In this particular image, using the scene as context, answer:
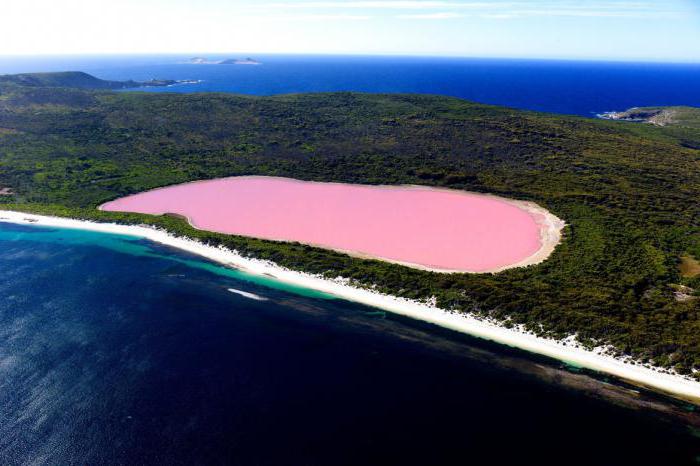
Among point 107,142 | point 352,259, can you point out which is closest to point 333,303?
point 352,259

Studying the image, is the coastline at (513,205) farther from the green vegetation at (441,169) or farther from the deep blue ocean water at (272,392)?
the deep blue ocean water at (272,392)

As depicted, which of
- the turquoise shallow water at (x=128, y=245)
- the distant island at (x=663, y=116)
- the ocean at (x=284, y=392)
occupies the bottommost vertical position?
the ocean at (x=284, y=392)

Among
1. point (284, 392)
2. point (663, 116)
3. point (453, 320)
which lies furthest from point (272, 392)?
point (663, 116)

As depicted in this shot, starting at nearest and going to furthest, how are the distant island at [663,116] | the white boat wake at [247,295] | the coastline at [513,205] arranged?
1. the white boat wake at [247,295]
2. the coastline at [513,205]
3. the distant island at [663,116]

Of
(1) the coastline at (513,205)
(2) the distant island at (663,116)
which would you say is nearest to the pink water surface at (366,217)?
(1) the coastline at (513,205)

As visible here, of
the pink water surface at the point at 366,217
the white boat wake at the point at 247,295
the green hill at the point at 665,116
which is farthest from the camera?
the green hill at the point at 665,116

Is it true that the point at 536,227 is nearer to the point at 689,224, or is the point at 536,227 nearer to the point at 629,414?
the point at 689,224

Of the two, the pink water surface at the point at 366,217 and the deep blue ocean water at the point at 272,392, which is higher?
the pink water surface at the point at 366,217

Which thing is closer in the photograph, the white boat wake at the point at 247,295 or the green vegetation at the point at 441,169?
the green vegetation at the point at 441,169
